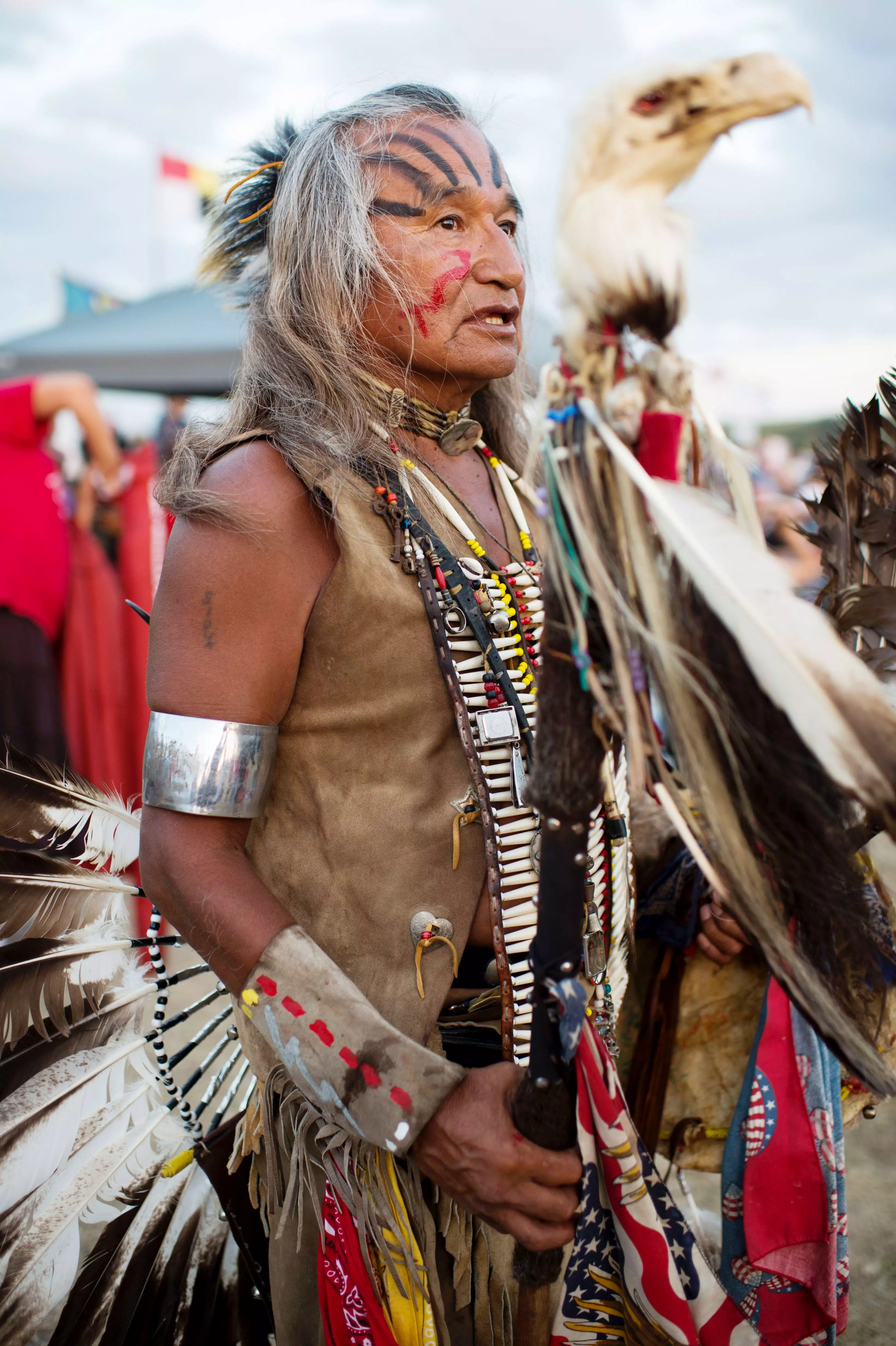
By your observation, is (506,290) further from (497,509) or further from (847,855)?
(847,855)

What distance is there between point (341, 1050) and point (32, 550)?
336 centimetres

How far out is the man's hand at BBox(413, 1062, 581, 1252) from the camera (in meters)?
1.08

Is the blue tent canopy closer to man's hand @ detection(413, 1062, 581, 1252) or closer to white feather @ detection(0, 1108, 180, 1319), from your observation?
white feather @ detection(0, 1108, 180, 1319)

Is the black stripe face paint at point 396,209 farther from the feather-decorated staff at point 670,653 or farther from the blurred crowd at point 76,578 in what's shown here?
the blurred crowd at point 76,578

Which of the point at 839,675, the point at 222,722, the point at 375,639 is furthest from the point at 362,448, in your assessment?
→ the point at 839,675

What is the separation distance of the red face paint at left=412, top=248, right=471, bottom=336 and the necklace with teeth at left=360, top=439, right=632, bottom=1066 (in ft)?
0.64

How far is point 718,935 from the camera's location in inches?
66.1

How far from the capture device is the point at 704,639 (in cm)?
88

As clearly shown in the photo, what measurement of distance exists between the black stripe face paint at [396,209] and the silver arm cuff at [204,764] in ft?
2.73

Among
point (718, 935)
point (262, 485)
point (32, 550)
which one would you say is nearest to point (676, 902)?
point (718, 935)

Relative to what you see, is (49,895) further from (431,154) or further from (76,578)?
(76,578)

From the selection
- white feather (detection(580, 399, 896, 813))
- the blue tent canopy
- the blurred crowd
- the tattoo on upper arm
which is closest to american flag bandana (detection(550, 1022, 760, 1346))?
white feather (detection(580, 399, 896, 813))

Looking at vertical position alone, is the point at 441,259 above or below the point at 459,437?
above

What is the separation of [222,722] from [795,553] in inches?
230
